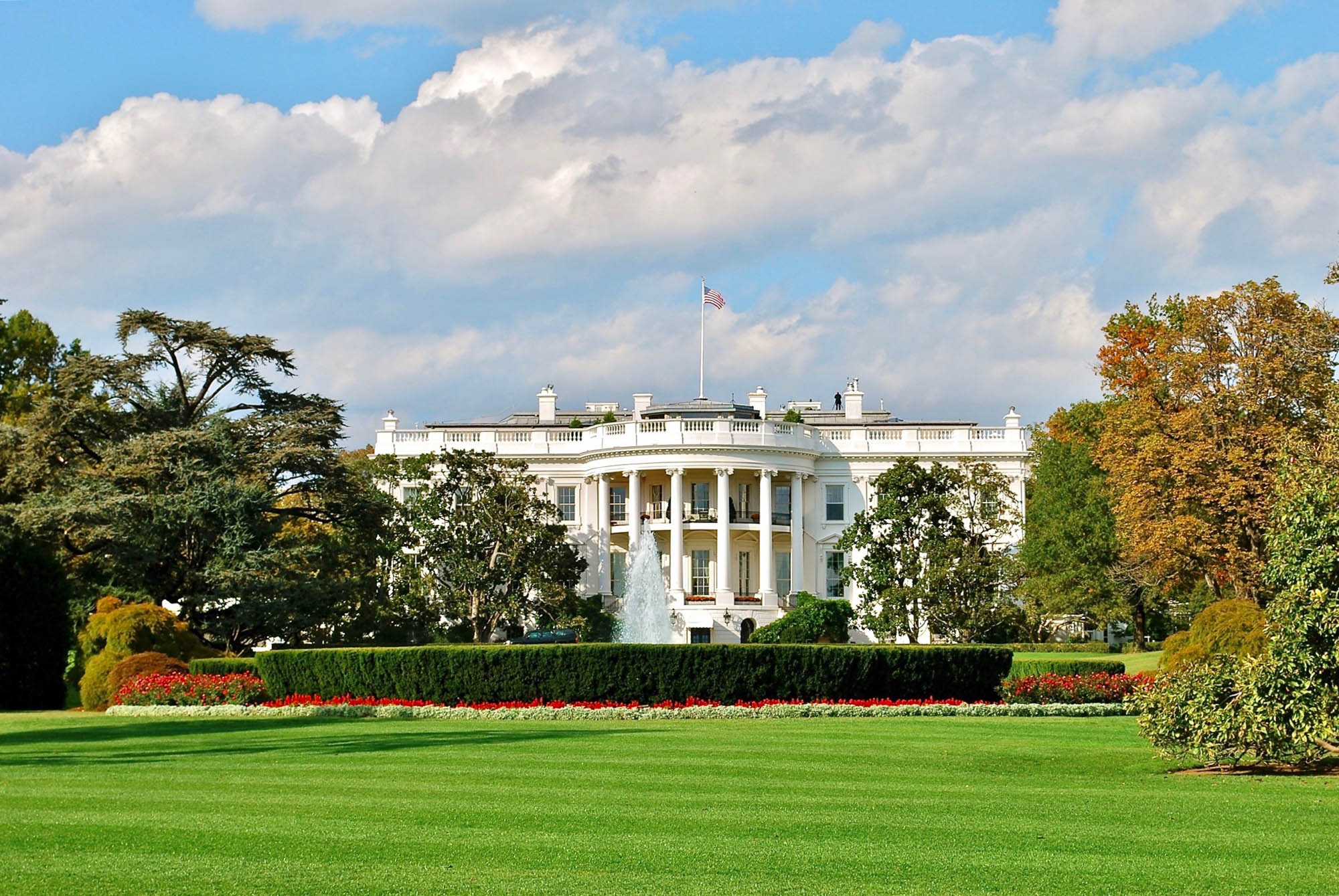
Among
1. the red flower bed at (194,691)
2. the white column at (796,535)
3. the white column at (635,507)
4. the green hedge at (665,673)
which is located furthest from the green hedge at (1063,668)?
the white column at (796,535)

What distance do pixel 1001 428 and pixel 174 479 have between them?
43.0 meters

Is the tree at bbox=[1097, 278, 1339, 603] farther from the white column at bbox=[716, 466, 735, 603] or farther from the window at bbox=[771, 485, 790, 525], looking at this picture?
the window at bbox=[771, 485, 790, 525]

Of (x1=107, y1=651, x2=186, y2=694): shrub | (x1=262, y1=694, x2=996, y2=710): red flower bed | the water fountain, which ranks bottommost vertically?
(x1=262, y1=694, x2=996, y2=710): red flower bed

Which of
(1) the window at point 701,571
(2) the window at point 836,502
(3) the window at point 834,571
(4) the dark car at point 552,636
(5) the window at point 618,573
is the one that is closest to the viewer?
(4) the dark car at point 552,636

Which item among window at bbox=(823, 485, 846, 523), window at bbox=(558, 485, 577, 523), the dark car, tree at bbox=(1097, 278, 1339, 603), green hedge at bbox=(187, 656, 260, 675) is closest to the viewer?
green hedge at bbox=(187, 656, 260, 675)

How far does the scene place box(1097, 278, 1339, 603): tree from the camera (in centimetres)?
3969

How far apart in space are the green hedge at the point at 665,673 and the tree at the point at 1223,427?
13.4 metres

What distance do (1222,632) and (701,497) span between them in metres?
39.6

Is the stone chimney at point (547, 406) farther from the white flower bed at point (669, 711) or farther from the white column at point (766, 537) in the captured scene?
the white flower bed at point (669, 711)

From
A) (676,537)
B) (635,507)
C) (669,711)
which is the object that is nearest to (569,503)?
(635,507)

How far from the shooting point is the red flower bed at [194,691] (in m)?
30.2

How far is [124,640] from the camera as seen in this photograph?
3303 centimetres

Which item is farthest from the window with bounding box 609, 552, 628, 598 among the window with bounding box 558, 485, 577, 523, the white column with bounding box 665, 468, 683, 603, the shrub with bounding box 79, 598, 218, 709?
the shrub with bounding box 79, 598, 218, 709

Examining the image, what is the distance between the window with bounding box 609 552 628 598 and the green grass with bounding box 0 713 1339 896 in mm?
46962
